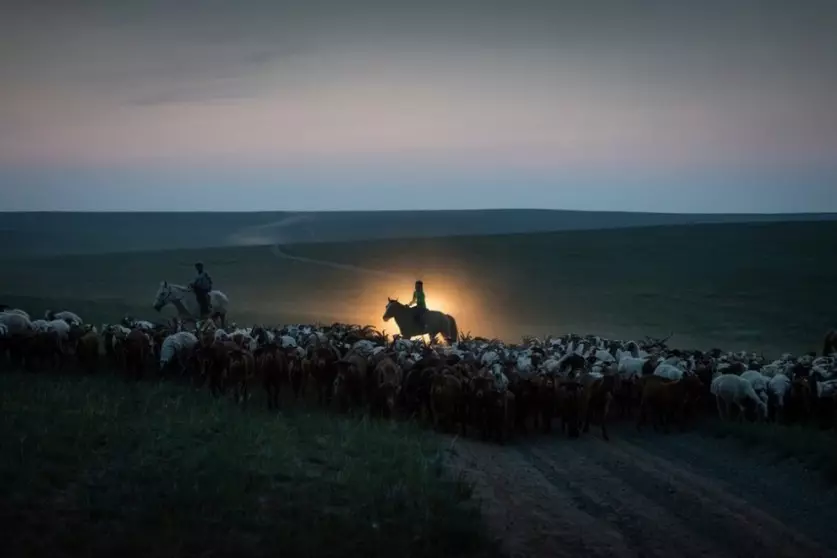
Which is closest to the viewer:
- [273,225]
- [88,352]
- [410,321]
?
[88,352]

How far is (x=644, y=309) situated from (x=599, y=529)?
28.4 meters

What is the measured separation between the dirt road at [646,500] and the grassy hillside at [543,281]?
18.5 metres

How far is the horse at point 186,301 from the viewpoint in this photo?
21.6 meters

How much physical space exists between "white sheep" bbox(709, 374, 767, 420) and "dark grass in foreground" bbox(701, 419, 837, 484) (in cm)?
56

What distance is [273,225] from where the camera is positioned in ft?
309

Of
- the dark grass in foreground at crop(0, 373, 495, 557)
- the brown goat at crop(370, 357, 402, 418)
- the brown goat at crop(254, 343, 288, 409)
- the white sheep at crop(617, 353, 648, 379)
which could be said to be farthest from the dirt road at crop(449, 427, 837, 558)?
the brown goat at crop(254, 343, 288, 409)

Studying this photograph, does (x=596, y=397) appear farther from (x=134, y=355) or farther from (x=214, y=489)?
(x=134, y=355)

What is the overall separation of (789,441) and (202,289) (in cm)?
1499

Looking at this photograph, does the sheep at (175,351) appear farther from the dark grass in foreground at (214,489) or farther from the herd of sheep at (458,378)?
the dark grass in foreground at (214,489)

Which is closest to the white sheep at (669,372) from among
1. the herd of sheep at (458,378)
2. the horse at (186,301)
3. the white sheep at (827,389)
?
the herd of sheep at (458,378)

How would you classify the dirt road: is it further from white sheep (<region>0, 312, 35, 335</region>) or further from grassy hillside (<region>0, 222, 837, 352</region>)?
grassy hillside (<region>0, 222, 837, 352</region>)

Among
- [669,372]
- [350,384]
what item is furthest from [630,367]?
[350,384]

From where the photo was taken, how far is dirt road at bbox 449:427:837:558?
7.33 m

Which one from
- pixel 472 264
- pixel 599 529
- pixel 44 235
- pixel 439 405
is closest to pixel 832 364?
pixel 439 405
